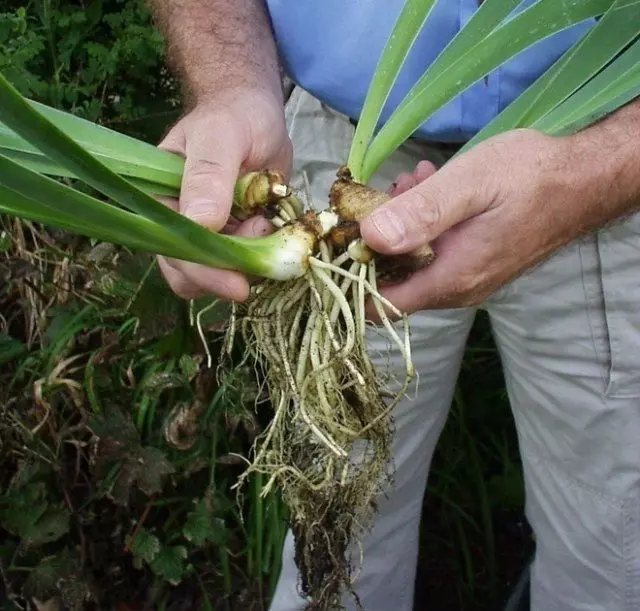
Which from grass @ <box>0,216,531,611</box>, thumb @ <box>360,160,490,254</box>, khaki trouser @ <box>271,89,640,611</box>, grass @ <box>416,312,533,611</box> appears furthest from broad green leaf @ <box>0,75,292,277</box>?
grass @ <box>416,312,533,611</box>

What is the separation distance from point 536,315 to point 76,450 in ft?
2.89

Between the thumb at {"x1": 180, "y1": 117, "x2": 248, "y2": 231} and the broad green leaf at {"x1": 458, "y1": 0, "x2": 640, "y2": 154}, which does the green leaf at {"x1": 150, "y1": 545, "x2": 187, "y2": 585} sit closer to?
the thumb at {"x1": 180, "y1": 117, "x2": 248, "y2": 231}

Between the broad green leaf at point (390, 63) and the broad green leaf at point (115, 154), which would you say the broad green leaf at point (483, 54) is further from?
the broad green leaf at point (115, 154)

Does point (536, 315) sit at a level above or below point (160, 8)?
below

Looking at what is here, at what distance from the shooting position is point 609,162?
876 mm

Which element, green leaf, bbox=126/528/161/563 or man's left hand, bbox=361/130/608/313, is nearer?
man's left hand, bbox=361/130/608/313

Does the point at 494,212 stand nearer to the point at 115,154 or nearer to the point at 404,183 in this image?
the point at 404,183

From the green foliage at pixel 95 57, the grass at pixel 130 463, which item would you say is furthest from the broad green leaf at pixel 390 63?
the green foliage at pixel 95 57

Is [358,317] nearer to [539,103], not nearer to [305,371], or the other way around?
[305,371]

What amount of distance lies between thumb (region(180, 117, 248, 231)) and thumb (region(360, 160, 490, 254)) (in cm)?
14

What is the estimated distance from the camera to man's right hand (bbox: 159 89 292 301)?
2.67ft

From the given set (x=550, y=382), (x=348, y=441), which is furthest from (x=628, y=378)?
(x=348, y=441)

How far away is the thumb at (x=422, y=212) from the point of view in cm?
75

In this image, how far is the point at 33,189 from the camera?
62 cm
